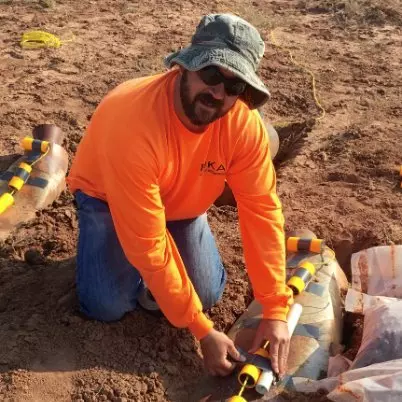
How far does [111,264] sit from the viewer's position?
113 inches

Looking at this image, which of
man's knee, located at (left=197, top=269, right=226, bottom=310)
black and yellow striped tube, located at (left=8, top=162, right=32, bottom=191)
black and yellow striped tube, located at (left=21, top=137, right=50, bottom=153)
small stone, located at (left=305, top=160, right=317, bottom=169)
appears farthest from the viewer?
small stone, located at (left=305, top=160, right=317, bottom=169)

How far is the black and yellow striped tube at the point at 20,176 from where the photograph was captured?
3748 millimetres

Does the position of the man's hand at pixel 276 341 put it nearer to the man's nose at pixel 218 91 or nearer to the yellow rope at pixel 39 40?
the man's nose at pixel 218 91

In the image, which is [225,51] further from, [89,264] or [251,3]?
[251,3]

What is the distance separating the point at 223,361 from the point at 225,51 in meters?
1.21

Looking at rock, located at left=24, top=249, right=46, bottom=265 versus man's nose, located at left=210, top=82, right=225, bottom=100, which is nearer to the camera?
man's nose, located at left=210, top=82, right=225, bottom=100

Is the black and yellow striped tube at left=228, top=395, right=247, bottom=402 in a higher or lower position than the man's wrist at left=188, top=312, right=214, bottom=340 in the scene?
lower

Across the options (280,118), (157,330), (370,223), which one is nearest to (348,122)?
(280,118)

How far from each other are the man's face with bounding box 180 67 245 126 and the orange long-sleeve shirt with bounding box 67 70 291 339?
0.11 metres

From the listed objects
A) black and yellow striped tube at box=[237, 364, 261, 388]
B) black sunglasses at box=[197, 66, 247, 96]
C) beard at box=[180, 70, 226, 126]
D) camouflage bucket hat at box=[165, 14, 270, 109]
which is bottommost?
black and yellow striped tube at box=[237, 364, 261, 388]

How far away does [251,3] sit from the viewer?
742 cm

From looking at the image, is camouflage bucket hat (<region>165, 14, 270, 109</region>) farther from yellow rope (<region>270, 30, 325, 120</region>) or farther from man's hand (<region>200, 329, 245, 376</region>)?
yellow rope (<region>270, 30, 325, 120</region>)

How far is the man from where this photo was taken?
2209mm

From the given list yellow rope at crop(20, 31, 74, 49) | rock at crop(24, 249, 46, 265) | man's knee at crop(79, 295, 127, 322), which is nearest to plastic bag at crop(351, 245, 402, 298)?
man's knee at crop(79, 295, 127, 322)
